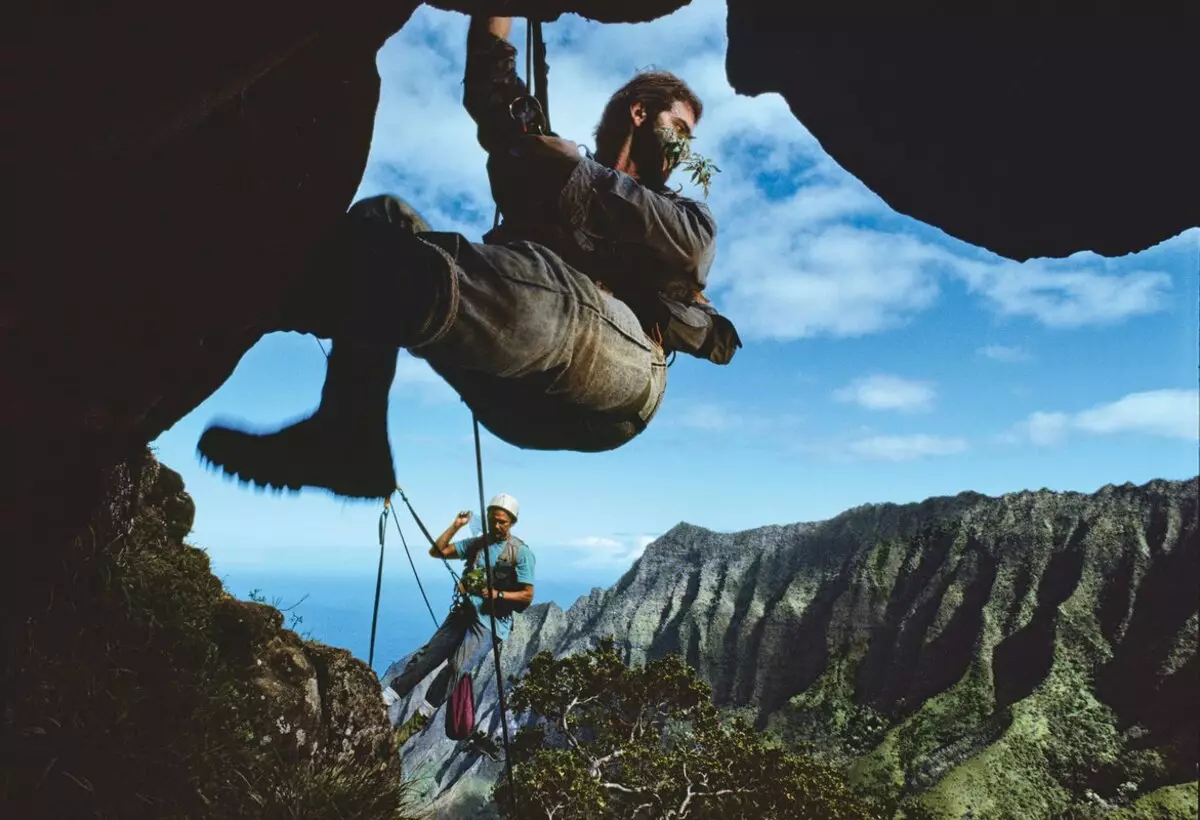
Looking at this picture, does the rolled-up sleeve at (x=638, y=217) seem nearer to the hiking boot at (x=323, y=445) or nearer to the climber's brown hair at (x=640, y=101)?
the climber's brown hair at (x=640, y=101)

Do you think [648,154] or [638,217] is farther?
[648,154]

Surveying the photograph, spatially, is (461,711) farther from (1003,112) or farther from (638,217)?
(1003,112)

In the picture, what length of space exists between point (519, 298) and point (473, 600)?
9118mm

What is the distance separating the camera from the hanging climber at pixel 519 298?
8.25 ft

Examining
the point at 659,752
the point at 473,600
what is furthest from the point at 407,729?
the point at 659,752

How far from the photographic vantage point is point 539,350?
2.80m

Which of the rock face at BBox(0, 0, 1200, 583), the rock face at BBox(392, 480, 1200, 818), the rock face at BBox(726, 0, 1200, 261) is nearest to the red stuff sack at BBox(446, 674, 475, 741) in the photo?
the rock face at BBox(0, 0, 1200, 583)

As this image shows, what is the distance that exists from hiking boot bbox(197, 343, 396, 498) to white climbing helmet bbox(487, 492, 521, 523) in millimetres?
8346

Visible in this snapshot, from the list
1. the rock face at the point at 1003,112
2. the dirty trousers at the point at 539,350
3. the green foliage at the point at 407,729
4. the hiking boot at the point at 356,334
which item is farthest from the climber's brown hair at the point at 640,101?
the green foliage at the point at 407,729

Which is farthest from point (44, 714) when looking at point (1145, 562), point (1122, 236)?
point (1145, 562)

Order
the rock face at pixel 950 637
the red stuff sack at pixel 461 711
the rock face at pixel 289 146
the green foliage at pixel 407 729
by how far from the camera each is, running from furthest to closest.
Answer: the rock face at pixel 950 637 → the red stuff sack at pixel 461 711 → the green foliage at pixel 407 729 → the rock face at pixel 289 146

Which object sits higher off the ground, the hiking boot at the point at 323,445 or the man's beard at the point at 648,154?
the man's beard at the point at 648,154

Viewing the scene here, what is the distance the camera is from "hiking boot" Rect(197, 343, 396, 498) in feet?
11.4

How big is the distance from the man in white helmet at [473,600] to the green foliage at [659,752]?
877 cm
